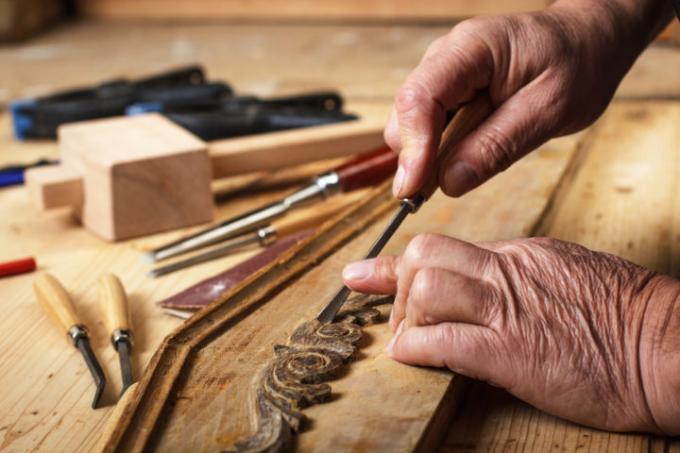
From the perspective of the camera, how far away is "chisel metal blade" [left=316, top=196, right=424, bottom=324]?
1.27 metres

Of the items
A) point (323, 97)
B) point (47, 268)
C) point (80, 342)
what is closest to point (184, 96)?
point (323, 97)

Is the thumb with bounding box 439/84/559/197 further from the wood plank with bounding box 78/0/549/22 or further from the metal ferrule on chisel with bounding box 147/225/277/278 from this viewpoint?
the wood plank with bounding box 78/0/549/22

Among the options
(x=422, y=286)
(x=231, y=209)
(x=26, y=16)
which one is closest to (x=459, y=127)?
(x=422, y=286)

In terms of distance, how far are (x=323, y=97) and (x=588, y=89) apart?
91 centimetres

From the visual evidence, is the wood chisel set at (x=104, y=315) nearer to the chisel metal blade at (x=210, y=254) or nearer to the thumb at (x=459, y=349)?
the chisel metal blade at (x=210, y=254)

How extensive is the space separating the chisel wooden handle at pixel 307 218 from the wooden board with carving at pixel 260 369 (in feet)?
0.57

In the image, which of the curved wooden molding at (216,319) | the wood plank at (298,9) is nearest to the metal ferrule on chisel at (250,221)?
the curved wooden molding at (216,319)

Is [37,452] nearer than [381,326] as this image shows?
Yes

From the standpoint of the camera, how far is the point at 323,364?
3.75 ft

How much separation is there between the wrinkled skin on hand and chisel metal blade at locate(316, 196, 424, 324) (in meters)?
0.12

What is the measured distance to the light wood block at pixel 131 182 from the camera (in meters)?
1.72

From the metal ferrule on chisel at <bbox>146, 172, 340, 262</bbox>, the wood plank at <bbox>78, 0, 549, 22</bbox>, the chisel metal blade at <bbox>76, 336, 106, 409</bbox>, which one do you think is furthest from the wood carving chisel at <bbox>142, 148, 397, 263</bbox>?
the wood plank at <bbox>78, 0, 549, 22</bbox>

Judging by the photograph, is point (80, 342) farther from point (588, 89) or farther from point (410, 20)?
point (410, 20)

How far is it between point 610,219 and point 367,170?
480 millimetres
